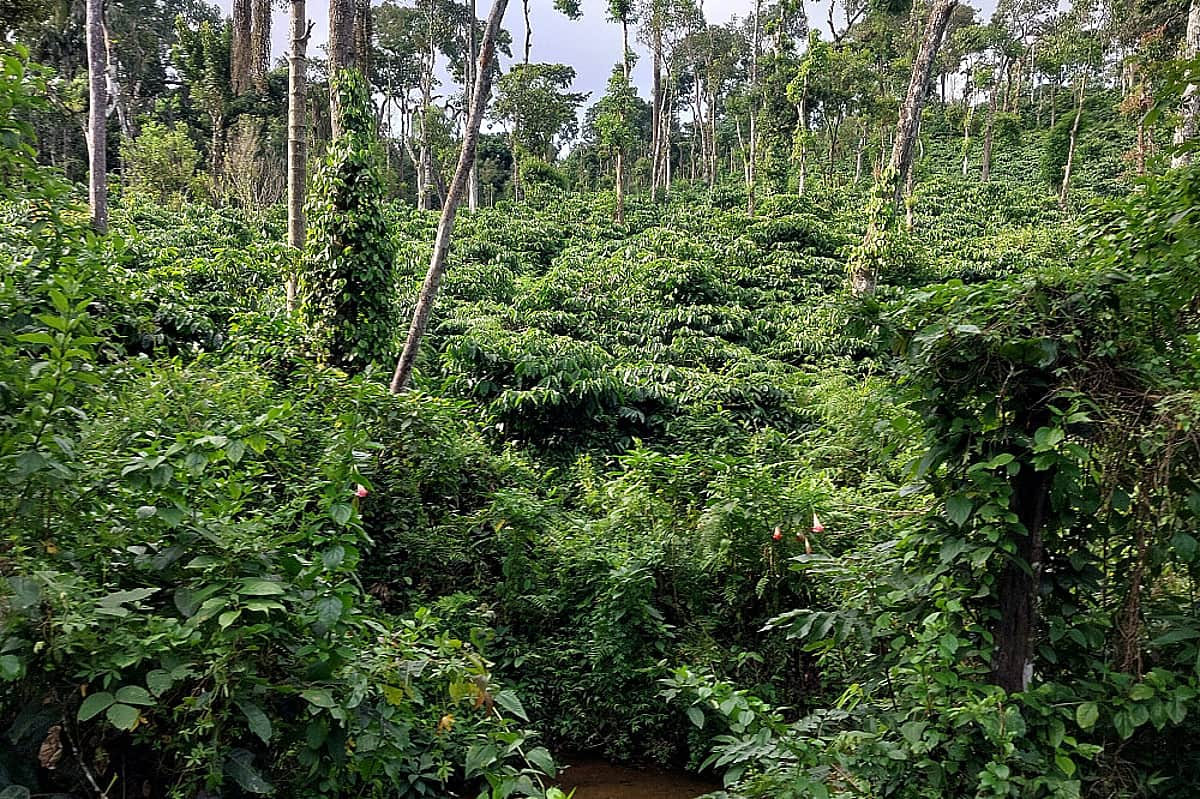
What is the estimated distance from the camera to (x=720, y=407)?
24.1 feet

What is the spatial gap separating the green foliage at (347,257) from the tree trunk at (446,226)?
1.17 ft

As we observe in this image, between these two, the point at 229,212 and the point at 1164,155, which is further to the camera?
the point at 229,212

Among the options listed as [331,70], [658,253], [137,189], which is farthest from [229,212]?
[331,70]

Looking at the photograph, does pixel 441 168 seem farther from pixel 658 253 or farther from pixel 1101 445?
pixel 1101 445

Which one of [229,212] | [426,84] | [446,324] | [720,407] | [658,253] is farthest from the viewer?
[426,84]

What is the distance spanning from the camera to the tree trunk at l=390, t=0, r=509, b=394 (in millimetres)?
5891

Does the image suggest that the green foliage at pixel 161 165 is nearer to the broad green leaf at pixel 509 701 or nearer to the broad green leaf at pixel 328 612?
the broad green leaf at pixel 328 612

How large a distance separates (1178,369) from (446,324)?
8500 millimetres

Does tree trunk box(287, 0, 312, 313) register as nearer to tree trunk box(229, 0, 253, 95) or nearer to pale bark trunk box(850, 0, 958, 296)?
tree trunk box(229, 0, 253, 95)

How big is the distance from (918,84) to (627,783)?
1067 cm

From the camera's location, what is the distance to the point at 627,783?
350 centimetres

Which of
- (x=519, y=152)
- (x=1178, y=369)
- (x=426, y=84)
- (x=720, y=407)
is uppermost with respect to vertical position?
(x=426, y=84)

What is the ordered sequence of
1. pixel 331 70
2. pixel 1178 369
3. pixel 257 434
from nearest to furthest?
pixel 1178 369, pixel 257 434, pixel 331 70

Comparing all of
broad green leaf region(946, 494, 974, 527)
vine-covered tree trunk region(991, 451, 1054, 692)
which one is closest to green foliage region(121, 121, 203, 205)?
broad green leaf region(946, 494, 974, 527)
